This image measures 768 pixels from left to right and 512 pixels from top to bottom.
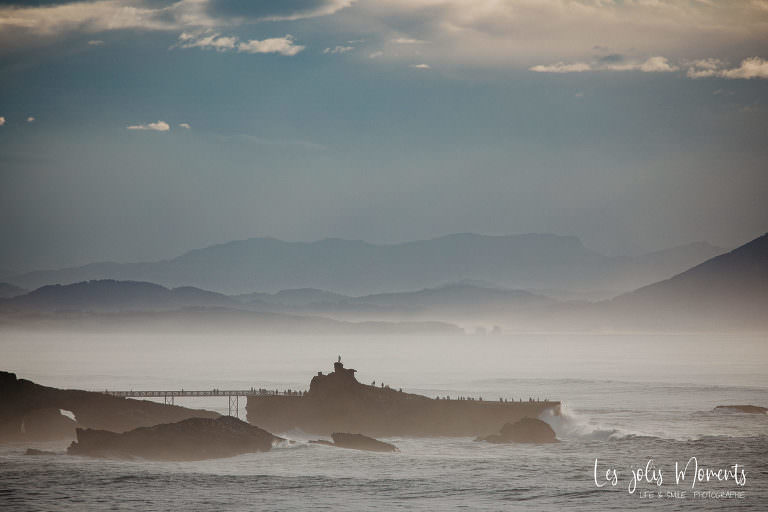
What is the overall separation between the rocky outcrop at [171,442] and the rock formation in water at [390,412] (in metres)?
18.8

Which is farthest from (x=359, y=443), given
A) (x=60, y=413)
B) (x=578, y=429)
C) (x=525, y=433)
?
(x=60, y=413)

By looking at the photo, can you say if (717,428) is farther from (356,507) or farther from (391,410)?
(356,507)

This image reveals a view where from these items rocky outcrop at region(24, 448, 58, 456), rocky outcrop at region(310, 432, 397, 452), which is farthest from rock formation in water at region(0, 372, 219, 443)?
rocky outcrop at region(310, 432, 397, 452)

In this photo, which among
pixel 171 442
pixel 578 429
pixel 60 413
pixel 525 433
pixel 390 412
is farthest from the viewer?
pixel 390 412

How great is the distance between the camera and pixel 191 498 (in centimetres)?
7631

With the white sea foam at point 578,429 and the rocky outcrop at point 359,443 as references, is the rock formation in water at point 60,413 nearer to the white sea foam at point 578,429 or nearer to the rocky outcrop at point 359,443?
the rocky outcrop at point 359,443

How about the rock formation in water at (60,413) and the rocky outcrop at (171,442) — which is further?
the rock formation in water at (60,413)

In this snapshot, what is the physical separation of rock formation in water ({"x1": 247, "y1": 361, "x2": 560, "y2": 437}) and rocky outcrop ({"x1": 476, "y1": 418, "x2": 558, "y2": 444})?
6.21 meters

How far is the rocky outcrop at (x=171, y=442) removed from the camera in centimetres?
9869

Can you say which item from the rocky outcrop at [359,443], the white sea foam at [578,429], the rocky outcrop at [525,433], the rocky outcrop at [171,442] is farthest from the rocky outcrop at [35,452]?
the white sea foam at [578,429]

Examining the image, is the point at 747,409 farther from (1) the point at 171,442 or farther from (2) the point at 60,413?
(2) the point at 60,413

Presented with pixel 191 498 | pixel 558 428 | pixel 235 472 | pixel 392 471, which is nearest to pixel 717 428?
pixel 558 428

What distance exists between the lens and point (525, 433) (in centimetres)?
11100

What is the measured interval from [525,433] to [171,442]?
3924 centimetres
